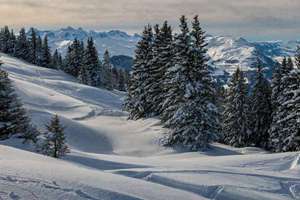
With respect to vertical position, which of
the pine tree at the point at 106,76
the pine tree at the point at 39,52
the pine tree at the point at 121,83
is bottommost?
the pine tree at the point at 121,83

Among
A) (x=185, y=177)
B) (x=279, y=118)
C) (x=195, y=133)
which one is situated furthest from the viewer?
(x=279, y=118)

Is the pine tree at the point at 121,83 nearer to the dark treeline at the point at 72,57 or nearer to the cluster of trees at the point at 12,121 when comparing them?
the dark treeline at the point at 72,57

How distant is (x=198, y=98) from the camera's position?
117 ft

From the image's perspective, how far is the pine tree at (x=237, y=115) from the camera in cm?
5109

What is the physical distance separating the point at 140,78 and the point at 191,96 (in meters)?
12.5

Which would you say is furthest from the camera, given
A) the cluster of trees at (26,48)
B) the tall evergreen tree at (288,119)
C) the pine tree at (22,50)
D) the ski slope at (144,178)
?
the pine tree at (22,50)

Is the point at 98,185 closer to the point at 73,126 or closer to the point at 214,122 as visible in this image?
the point at 214,122

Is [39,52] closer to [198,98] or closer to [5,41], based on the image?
[5,41]

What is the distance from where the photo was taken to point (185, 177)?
49.4ft

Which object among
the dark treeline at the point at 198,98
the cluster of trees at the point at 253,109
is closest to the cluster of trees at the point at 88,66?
the dark treeline at the point at 198,98

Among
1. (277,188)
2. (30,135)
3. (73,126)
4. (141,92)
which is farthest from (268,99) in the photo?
(277,188)

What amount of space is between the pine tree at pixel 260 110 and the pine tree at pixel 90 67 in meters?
38.2

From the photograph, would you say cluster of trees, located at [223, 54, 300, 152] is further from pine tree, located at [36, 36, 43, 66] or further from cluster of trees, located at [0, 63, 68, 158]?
pine tree, located at [36, 36, 43, 66]

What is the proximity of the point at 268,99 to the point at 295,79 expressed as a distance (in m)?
11.8
